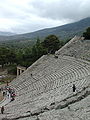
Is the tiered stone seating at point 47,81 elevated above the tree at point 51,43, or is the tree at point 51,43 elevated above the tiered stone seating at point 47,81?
the tree at point 51,43

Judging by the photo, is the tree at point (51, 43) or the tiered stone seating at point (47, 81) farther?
the tree at point (51, 43)

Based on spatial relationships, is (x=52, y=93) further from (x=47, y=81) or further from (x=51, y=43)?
(x=51, y=43)

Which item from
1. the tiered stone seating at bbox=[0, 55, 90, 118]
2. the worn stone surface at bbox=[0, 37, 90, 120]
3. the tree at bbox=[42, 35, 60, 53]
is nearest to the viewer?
the worn stone surface at bbox=[0, 37, 90, 120]

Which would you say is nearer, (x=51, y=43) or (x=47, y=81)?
(x=47, y=81)

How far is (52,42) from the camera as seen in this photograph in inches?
1780

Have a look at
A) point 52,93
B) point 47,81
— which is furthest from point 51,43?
point 52,93

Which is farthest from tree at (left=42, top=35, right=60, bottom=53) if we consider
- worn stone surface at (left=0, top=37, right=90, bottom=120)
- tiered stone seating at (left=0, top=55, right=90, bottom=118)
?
tiered stone seating at (left=0, top=55, right=90, bottom=118)

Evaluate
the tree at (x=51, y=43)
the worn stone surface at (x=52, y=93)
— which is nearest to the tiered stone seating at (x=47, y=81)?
the worn stone surface at (x=52, y=93)

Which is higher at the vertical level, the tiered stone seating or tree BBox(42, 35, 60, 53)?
tree BBox(42, 35, 60, 53)

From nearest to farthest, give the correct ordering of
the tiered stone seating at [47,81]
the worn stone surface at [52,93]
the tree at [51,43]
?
the worn stone surface at [52,93]
the tiered stone seating at [47,81]
the tree at [51,43]

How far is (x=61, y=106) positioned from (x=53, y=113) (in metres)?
1.24

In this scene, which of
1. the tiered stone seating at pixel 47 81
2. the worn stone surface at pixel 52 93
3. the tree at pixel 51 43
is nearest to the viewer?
the worn stone surface at pixel 52 93

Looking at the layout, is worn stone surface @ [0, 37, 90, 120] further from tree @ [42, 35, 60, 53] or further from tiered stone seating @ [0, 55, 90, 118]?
tree @ [42, 35, 60, 53]

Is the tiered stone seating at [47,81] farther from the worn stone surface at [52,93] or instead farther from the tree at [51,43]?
the tree at [51,43]
